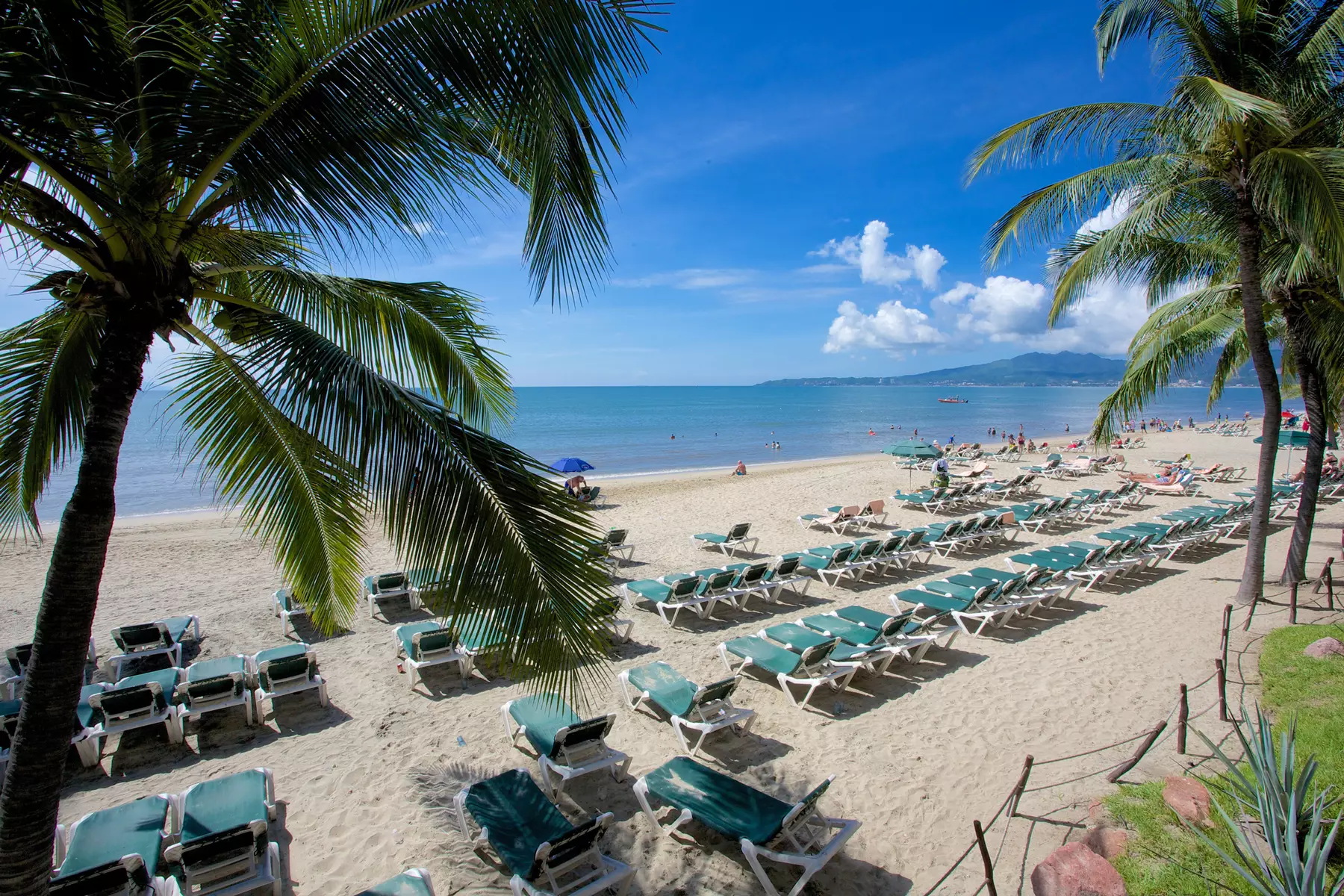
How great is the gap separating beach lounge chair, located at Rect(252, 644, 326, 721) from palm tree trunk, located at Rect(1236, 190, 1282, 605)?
1094 cm

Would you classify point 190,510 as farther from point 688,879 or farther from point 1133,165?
point 1133,165

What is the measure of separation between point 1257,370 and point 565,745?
31.9 ft

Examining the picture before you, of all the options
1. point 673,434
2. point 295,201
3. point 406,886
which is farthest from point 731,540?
point 673,434

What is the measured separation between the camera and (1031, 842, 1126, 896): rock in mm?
3217

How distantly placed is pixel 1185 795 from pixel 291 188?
6.00 m

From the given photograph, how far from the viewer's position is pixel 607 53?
7.59ft

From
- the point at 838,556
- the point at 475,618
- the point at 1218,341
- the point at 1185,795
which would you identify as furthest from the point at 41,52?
the point at 1218,341

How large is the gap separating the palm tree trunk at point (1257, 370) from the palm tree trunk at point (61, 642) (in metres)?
9.85

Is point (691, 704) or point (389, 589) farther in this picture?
point (389, 589)

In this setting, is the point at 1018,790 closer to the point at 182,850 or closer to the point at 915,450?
the point at 182,850

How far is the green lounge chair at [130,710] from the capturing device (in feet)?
16.6

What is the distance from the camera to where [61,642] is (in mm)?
2293

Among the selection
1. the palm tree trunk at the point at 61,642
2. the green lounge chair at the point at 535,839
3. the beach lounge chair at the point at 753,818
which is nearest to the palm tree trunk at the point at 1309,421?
the beach lounge chair at the point at 753,818

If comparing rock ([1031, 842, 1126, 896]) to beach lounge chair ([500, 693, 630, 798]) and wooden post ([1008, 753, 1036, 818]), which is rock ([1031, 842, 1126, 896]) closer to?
wooden post ([1008, 753, 1036, 818])
